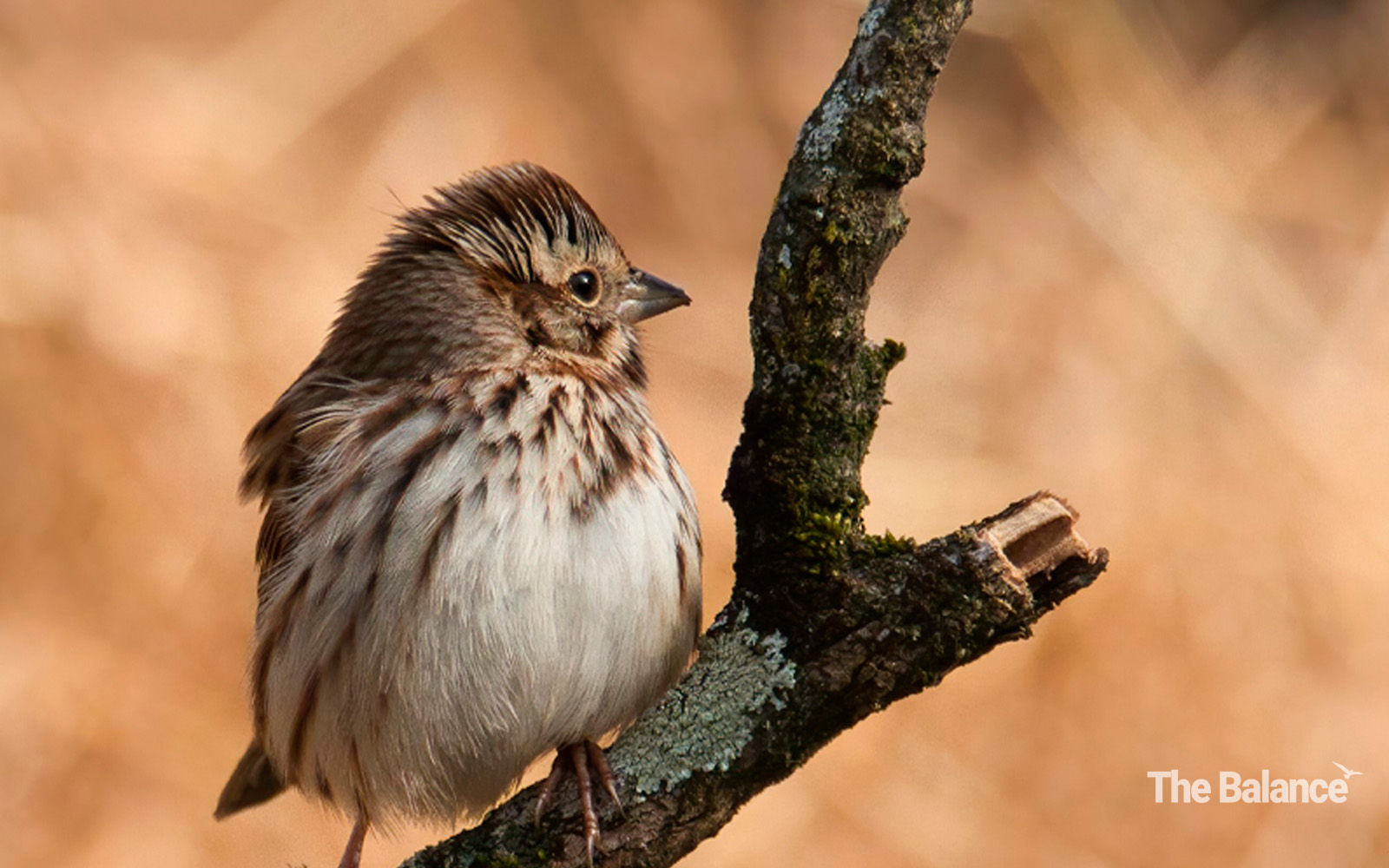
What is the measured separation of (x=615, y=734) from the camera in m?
2.79

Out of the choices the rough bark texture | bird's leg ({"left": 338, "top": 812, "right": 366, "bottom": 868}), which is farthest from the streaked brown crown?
bird's leg ({"left": 338, "top": 812, "right": 366, "bottom": 868})

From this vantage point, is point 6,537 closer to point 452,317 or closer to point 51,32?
point 51,32

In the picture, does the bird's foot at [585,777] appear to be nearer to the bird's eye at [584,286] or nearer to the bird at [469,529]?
the bird at [469,529]

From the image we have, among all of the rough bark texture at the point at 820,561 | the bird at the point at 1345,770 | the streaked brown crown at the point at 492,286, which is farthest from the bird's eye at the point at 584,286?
the bird at the point at 1345,770

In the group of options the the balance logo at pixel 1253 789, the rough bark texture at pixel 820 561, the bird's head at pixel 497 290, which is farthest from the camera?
the the balance logo at pixel 1253 789

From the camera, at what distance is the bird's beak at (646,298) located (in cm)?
304

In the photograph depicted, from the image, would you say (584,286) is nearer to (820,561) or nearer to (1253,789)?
(820,561)

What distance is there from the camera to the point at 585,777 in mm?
2393

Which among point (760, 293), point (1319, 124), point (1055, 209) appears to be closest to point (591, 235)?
point (760, 293)

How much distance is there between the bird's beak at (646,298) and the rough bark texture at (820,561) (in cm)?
68

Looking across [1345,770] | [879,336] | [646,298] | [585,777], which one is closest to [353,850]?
[585,777]

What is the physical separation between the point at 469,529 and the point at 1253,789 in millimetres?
4209

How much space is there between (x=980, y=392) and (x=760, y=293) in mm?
3713

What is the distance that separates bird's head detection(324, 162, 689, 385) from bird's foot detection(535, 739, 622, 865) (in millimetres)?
724
